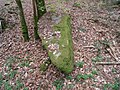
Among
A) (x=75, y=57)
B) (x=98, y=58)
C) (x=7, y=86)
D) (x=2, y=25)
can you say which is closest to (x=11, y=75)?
(x=7, y=86)

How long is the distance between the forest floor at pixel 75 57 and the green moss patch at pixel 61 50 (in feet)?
1.11

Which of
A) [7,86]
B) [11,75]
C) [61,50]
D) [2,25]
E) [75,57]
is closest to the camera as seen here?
[61,50]

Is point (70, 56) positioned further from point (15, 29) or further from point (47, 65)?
point (15, 29)

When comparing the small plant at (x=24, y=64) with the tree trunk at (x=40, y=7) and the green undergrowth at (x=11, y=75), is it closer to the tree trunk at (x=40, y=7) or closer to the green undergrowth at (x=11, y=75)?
the green undergrowth at (x=11, y=75)

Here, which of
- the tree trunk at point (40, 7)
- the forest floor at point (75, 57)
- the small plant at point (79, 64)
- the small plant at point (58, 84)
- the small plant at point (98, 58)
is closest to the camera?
the small plant at point (58, 84)

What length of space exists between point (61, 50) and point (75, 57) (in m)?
0.89

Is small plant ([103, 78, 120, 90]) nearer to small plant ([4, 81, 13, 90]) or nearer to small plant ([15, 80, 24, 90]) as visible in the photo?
small plant ([15, 80, 24, 90])

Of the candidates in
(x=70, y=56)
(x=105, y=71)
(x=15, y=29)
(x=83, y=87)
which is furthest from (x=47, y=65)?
(x=15, y=29)

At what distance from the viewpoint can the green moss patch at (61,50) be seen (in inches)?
242

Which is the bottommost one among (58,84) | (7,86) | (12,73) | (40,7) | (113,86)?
(113,86)

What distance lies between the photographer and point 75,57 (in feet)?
23.5

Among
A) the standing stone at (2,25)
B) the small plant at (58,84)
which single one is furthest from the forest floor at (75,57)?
the standing stone at (2,25)

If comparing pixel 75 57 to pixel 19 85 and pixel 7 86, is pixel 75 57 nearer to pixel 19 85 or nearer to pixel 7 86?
pixel 19 85

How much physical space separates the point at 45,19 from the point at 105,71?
3.57 metres
